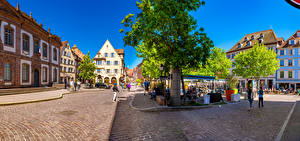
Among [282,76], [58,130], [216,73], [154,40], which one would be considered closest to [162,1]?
[154,40]

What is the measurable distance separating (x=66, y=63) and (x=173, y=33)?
4753cm

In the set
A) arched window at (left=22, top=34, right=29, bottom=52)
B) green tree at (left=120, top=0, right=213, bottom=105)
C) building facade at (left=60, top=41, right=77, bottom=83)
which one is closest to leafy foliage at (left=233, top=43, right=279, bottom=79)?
green tree at (left=120, top=0, right=213, bottom=105)

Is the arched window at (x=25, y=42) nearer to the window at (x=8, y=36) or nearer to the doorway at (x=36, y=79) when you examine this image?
the window at (x=8, y=36)

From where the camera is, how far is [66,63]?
4834cm

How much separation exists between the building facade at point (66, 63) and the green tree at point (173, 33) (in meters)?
43.1

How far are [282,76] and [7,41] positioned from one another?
183 ft

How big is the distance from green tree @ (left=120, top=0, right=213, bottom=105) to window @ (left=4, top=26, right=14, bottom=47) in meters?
17.5

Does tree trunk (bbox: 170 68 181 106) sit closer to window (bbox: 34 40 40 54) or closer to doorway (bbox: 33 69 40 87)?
doorway (bbox: 33 69 40 87)

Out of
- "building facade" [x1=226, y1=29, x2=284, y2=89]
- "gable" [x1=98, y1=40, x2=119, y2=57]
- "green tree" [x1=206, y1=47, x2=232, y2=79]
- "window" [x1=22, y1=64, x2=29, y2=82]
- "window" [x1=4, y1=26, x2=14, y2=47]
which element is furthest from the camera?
"gable" [x1=98, y1=40, x2=119, y2=57]

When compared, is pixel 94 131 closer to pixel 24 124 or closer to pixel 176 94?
pixel 24 124

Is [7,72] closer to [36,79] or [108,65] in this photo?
[36,79]

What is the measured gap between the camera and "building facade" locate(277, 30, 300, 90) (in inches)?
1483

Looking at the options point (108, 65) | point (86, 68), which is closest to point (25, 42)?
point (86, 68)

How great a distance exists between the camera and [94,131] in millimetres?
5562
